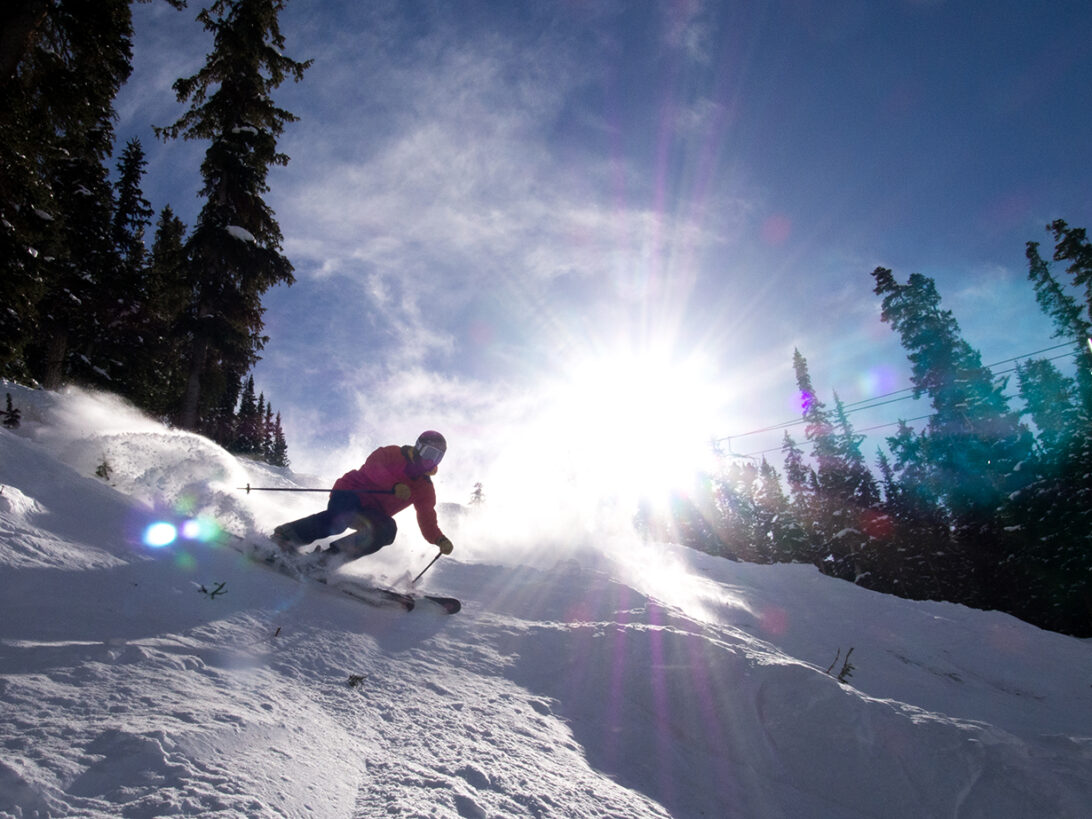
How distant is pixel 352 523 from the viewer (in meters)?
6.31

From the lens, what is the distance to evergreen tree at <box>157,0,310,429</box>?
14203 mm

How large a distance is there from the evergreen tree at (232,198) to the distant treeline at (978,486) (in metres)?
30.4

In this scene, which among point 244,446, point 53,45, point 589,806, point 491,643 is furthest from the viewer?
point 244,446

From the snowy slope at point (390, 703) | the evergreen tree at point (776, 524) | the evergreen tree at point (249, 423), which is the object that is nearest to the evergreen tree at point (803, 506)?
the evergreen tree at point (776, 524)

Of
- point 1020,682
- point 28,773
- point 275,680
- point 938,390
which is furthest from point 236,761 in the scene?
point 938,390

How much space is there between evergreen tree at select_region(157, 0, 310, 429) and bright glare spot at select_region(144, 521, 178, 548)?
10857 millimetres

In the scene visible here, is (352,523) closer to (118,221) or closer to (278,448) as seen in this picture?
(118,221)

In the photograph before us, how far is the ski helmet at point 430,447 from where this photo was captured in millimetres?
6766

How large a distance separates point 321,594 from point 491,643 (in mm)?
1682

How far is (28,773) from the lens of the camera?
1.54m

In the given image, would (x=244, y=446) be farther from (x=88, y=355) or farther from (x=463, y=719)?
(x=463, y=719)

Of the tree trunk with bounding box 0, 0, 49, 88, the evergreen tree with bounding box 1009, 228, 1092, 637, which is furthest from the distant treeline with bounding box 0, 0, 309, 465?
the evergreen tree with bounding box 1009, 228, 1092, 637

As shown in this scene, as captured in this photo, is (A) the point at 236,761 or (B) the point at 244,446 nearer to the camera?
(A) the point at 236,761

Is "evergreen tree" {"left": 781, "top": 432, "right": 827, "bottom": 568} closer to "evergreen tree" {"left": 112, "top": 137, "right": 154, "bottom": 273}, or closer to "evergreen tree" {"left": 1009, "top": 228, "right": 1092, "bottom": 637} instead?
"evergreen tree" {"left": 1009, "top": 228, "right": 1092, "bottom": 637}
